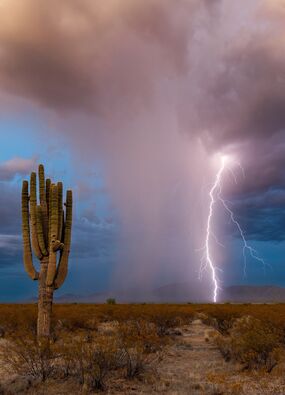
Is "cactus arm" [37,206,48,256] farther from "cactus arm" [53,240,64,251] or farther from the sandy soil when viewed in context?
the sandy soil

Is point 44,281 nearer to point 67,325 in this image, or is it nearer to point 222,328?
point 67,325

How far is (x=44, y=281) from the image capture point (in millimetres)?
15102

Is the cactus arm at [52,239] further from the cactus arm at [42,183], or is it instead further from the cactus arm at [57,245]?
the cactus arm at [42,183]

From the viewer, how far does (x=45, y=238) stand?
605 inches

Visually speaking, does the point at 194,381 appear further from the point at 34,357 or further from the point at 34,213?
the point at 34,213

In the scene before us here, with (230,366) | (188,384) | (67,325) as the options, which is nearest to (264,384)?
(188,384)

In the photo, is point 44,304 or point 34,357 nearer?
point 34,357

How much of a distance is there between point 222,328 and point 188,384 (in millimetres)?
14010

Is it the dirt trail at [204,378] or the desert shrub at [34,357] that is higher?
the desert shrub at [34,357]

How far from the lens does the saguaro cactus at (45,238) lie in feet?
48.9

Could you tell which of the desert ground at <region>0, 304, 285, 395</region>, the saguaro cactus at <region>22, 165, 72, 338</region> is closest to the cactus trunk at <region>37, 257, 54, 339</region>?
the saguaro cactus at <region>22, 165, 72, 338</region>

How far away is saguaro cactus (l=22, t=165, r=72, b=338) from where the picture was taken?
1489 centimetres

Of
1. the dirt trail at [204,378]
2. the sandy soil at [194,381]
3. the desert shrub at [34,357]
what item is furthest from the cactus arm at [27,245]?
the dirt trail at [204,378]

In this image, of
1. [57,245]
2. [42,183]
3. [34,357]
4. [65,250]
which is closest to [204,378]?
[34,357]
